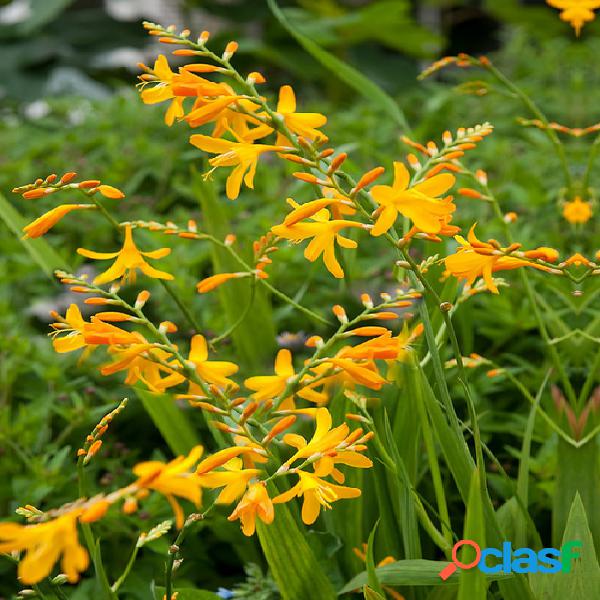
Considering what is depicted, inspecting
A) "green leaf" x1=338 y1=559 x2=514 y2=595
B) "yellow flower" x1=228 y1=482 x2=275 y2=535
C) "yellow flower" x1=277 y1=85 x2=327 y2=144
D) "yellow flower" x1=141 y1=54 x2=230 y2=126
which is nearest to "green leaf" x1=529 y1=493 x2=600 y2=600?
"green leaf" x1=338 y1=559 x2=514 y2=595

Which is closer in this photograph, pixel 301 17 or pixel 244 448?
pixel 244 448

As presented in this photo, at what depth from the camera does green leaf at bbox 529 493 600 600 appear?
3.14 ft

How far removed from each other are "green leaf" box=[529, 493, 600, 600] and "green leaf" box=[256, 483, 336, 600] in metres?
0.27

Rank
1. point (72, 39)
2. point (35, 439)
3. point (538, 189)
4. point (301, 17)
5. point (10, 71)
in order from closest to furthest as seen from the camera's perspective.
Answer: point (35, 439), point (538, 189), point (301, 17), point (10, 71), point (72, 39)

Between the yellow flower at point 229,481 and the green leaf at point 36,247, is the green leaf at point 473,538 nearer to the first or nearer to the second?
the yellow flower at point 229,481

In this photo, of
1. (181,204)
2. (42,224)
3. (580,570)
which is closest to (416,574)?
(580,570)

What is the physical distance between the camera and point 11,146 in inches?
109

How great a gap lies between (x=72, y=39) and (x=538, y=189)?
3.99 meters

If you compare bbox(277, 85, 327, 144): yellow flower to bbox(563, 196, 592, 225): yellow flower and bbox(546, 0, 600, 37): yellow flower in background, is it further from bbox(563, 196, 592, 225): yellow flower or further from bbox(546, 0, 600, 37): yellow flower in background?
bbox(563, 196, 592, 225): yellow flower

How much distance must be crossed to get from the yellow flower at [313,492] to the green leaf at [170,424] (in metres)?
0.44

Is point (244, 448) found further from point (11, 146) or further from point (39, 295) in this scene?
point (11, 146)

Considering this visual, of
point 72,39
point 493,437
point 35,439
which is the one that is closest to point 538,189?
point 493,437

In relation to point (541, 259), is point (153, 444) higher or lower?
lower

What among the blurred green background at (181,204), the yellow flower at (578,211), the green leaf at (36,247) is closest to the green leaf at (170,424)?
the blurred green background at (181,204)
